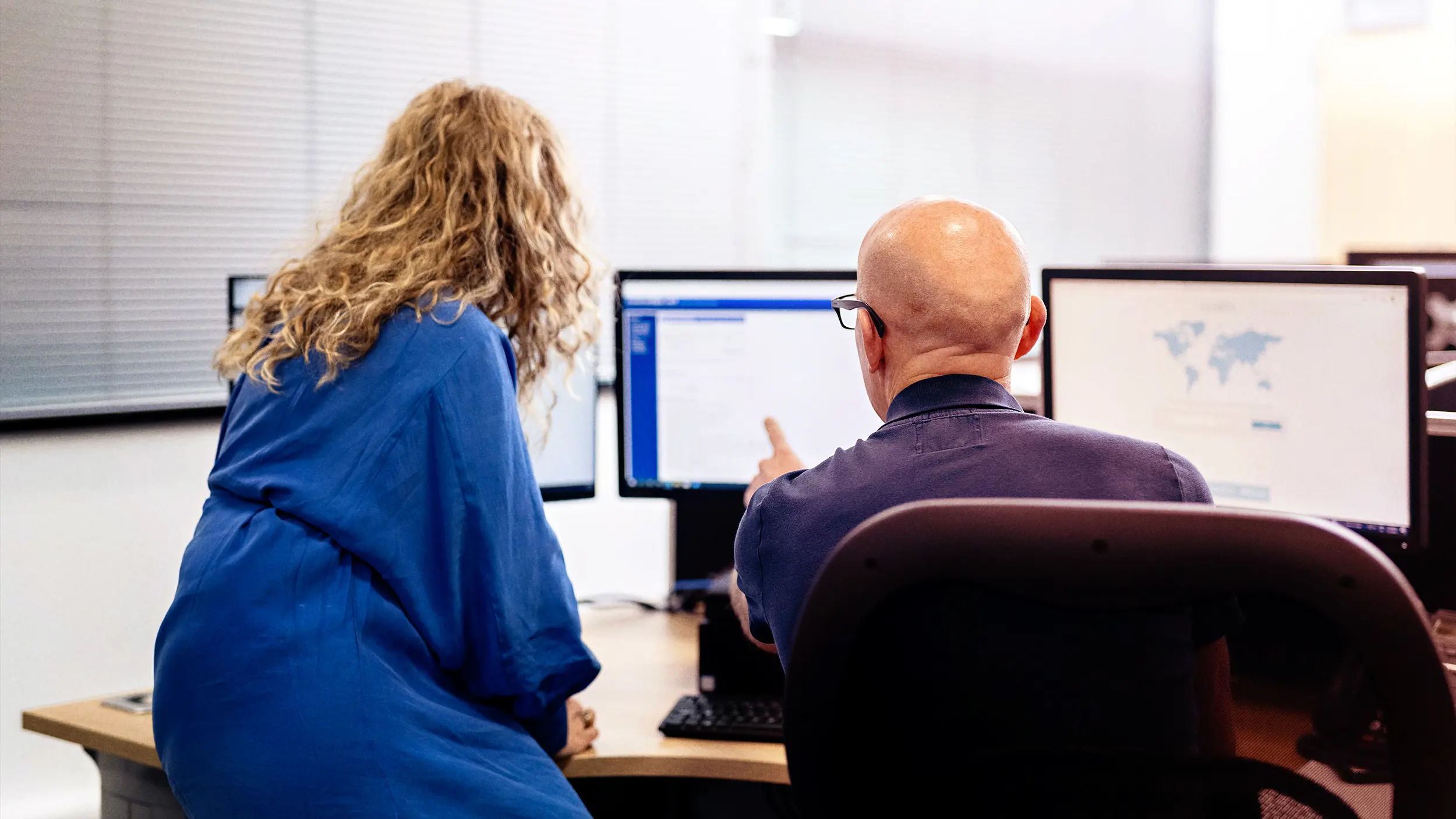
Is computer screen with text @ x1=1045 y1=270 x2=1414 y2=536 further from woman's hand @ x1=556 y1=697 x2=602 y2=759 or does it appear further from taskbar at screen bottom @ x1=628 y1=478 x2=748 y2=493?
woman's hand @ x1=556 y1=697 x2=602 y2=759

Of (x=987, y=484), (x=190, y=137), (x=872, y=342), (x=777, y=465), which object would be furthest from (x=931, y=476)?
(x=190, y=137)

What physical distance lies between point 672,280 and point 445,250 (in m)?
0.49

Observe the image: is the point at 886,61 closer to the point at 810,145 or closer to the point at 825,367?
the point at 810,145

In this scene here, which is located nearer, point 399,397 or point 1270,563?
point 1270,563

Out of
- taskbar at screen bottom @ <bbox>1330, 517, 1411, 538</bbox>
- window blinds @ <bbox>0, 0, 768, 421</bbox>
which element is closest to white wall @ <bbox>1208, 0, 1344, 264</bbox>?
window blinds @ <bbox>0, 0, 768, 421</bbox>

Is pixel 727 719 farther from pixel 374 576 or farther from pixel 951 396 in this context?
pixel 951 396

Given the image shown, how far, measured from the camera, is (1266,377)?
1562 mm

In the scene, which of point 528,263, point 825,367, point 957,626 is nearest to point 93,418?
point 528,263

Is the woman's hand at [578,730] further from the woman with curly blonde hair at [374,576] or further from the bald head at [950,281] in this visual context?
the bald head at [950,281]

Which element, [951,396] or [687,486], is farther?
[687,486]

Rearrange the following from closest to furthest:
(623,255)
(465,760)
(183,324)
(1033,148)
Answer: (465,760) < (183,324) < (623,255) < (1033,148)

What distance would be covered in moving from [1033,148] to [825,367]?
7.65 ft

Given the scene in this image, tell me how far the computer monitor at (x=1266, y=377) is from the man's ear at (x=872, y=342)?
66cm

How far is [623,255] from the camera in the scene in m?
2.84
